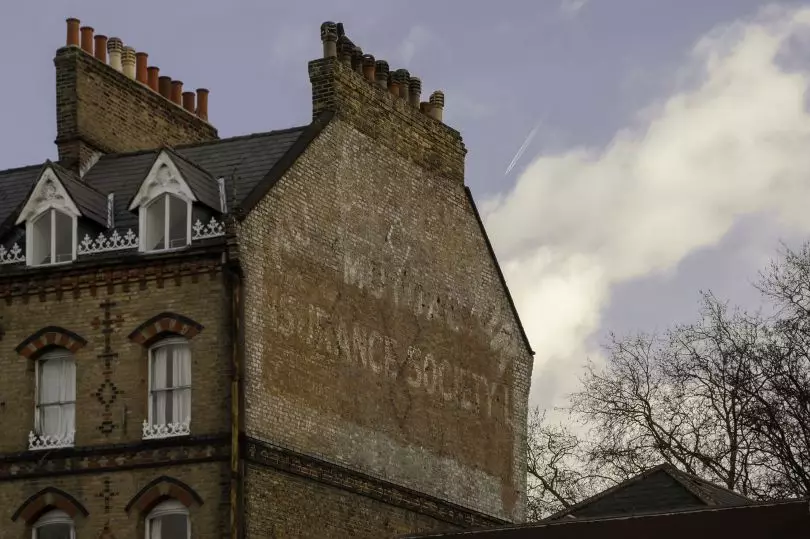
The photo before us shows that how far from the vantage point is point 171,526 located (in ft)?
156

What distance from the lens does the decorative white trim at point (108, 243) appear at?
4972cm

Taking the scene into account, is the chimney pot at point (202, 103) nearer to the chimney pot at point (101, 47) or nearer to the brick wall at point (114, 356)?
the chimney pot at point (101, 47)

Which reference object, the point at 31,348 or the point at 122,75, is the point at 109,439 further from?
the point at 122,75

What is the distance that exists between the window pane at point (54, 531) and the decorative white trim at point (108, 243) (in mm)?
6061

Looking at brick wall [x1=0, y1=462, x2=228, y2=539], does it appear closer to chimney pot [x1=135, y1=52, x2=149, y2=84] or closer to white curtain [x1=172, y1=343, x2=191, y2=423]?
white curtain [x1=172, y1=343, x2=191, y2=423]

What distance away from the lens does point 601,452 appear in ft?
206

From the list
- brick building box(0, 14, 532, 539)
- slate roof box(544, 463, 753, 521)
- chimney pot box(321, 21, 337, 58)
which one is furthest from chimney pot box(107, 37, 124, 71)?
slate roof box(544, 463, 753, 521)

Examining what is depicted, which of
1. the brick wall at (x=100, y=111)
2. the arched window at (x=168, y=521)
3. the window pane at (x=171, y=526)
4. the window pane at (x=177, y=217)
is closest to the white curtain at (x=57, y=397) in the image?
the arched window at (x=168, y=521)

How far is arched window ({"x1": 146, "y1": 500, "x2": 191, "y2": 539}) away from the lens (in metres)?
47.5

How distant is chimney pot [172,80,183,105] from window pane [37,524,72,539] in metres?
14.2

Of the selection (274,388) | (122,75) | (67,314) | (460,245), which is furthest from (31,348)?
(460,245)

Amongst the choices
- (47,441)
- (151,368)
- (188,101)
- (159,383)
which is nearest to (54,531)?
(47,441)

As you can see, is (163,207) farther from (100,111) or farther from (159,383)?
(100,111)

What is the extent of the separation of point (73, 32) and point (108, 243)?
777cm
